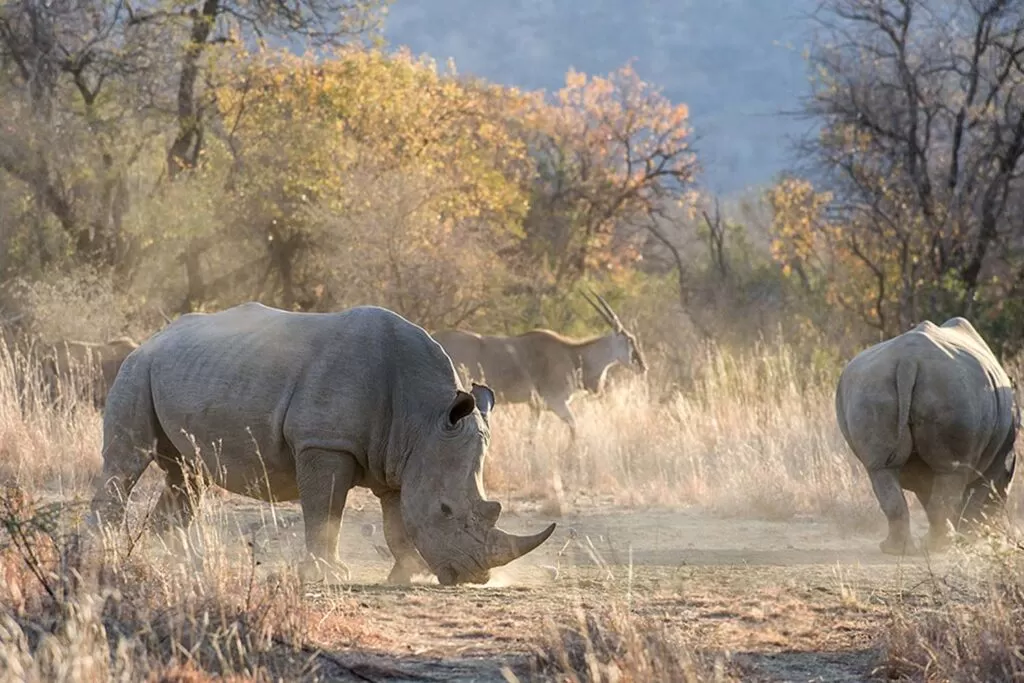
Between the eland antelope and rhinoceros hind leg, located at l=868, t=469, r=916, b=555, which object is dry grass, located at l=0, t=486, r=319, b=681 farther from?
the eland antelope

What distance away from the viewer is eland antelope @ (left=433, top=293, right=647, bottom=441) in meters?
16.8

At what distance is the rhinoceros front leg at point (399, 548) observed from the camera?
7973mm

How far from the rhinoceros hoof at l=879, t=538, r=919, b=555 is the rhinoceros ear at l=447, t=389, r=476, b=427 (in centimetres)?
311

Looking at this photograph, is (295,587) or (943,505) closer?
(295,587)

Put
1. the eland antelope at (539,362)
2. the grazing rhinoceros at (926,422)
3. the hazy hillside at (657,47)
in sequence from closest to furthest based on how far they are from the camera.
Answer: the grazing rhinoceros at (926,422), the eland antelope at (539,362), the hazy hillside at (657,47)

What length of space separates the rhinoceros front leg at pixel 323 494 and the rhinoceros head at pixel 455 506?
0.34 m

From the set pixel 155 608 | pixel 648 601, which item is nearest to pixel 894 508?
pixel 648 601

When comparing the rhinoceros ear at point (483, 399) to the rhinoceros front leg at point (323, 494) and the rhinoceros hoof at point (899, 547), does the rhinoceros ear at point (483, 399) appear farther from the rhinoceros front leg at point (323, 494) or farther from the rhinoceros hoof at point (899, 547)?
the rhinoceros hoof at point (899, 547)

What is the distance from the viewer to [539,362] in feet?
58.2

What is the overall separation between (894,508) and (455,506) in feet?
10.1

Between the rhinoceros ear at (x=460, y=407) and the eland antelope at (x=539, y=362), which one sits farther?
the eland antelope at (x=539, y=362)

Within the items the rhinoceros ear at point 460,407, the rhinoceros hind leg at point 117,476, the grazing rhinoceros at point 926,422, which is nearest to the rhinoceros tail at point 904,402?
the grazing rhinoceros at point 926,422

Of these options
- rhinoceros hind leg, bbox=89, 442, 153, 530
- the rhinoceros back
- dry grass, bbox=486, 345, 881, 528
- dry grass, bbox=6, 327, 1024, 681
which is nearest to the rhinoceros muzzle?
the rhinoceros back

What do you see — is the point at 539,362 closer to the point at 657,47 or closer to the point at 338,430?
the point at 338,430
